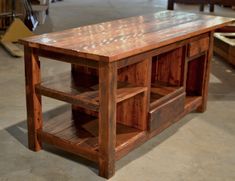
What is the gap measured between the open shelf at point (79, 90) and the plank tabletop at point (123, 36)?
0.87 feet

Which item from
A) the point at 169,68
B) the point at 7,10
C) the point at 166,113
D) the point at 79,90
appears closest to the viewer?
the point at 79,90

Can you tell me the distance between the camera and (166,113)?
2713mm

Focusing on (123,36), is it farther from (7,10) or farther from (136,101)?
(7,10)

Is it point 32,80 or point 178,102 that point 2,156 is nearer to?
point 32,80

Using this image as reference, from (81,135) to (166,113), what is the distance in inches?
23.2

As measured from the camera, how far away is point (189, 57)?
9.45 ft

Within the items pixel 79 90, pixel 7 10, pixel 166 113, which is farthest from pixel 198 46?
pixel 7 10

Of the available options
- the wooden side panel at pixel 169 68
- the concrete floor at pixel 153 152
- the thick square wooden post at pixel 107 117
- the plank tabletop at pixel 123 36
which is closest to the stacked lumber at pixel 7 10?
the concrete floor at pixel 153 152

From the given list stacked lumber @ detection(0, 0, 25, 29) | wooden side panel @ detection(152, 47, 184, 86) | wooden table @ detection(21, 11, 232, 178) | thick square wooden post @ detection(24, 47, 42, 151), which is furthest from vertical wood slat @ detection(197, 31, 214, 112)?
stacked lumber @ detection(0, 0, 25, 29)

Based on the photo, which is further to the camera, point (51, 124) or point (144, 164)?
point (51, 124)

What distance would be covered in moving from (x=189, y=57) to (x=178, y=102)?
12.7 inches

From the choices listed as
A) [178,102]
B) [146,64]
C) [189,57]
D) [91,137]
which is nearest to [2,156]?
→ [91,137]

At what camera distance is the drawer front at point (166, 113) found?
2.57m

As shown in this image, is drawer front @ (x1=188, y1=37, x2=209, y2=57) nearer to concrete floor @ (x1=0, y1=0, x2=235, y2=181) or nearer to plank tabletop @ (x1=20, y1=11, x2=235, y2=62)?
plank tabletop @ (x1=20, y1=11, x2=235, y2=62)
